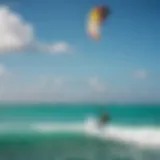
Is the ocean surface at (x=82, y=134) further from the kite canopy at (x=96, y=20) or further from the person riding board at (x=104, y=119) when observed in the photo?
the kite canopy at (x=96, y=20)

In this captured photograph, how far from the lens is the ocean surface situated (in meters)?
1.47

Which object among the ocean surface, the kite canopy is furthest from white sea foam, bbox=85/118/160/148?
the kite canopy

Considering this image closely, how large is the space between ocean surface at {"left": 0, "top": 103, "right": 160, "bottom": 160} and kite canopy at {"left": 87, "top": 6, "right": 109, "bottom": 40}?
0.36 metres

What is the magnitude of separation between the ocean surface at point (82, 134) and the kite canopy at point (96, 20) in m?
0.36

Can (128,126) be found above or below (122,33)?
below

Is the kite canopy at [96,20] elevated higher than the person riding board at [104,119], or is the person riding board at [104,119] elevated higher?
the kite canopy at [96,20]

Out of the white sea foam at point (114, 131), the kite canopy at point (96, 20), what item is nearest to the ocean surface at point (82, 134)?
the white sea foam at point (114, 131)

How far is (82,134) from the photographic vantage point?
4.84ft

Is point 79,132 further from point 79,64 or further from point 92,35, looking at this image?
point 92,35

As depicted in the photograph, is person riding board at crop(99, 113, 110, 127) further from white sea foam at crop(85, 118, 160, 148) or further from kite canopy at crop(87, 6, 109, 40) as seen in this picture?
kite canopy at crop(87, 6, 109, 40)

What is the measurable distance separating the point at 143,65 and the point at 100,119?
1.15 feet

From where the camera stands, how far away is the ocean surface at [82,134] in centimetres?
147

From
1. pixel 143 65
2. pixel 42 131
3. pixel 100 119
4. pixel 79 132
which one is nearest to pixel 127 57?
pixel 143 65

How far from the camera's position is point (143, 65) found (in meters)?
Result: 1.49
